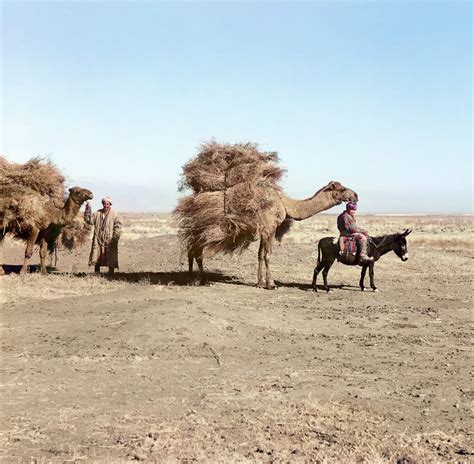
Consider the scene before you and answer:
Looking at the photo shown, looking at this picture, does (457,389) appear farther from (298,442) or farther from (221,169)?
(221,169)

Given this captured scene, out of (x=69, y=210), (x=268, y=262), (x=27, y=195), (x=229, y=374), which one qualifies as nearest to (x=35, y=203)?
(x=27, y=195)

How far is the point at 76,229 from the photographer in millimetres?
18156

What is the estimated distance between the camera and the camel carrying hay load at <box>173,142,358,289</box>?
43.4 ft

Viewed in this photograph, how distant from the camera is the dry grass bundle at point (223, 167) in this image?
13.6 m

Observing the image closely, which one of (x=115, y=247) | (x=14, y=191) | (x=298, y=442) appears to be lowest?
(x=298, y=442)

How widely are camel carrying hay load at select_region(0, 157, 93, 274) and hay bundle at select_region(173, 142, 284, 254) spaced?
3.62 m

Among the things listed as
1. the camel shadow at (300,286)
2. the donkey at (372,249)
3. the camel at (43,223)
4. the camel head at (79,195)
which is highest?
the camel head at (79,195)

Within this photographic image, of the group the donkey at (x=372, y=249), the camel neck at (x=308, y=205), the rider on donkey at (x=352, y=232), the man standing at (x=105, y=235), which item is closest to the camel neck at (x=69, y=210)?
the man standing at (x=105, y=235)

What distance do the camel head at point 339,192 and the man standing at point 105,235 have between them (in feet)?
18.7

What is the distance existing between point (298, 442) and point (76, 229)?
14.3 metres

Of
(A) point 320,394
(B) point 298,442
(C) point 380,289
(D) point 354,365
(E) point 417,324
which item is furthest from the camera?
(C) point 380,289

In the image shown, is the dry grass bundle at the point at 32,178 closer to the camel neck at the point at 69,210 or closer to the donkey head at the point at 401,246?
the camel neck at the point at 69,210

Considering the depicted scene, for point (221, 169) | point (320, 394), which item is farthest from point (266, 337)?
point (221, 169)

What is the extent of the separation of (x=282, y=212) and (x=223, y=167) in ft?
6.84
